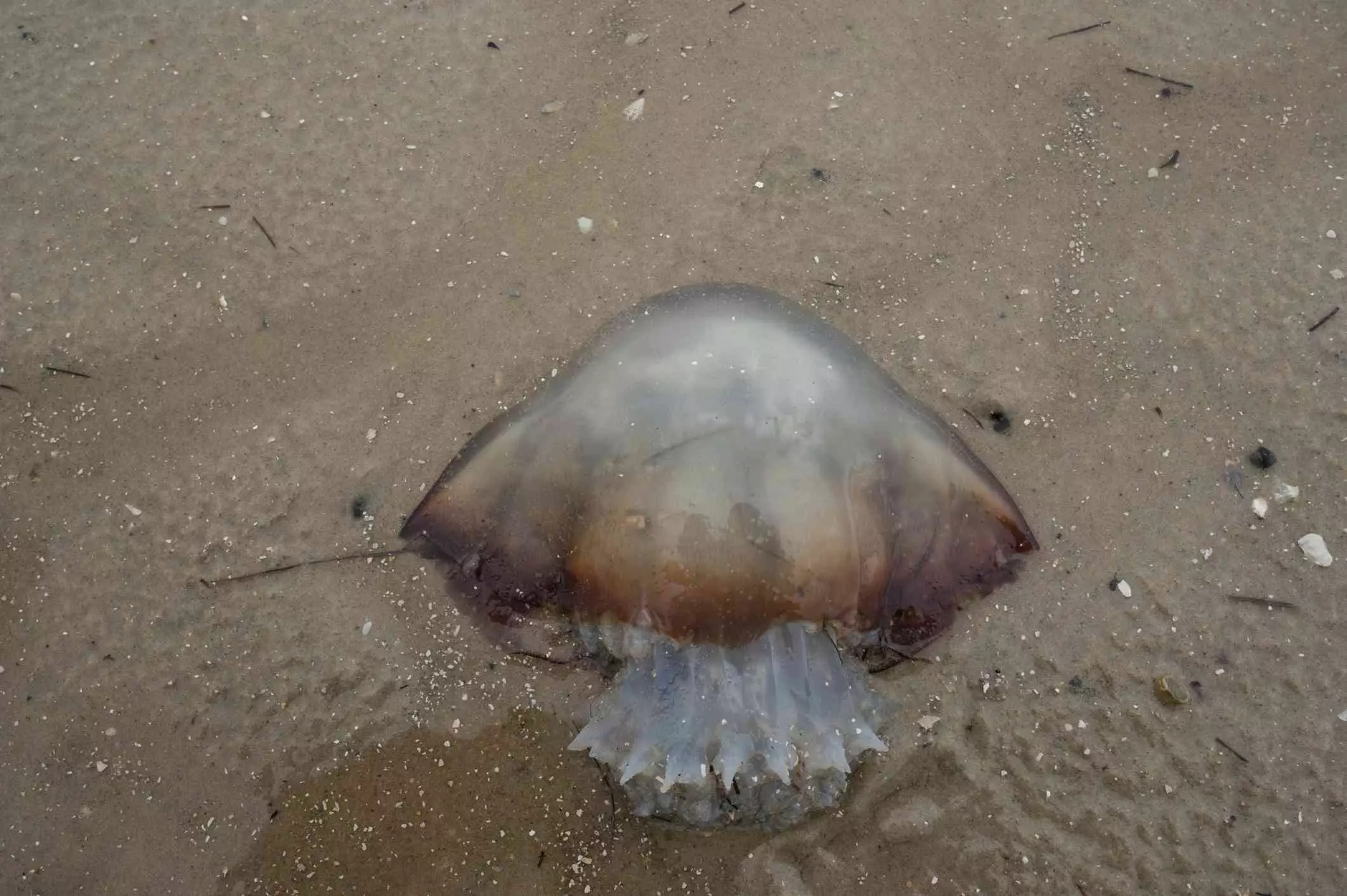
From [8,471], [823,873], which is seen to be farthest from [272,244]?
[823,873]

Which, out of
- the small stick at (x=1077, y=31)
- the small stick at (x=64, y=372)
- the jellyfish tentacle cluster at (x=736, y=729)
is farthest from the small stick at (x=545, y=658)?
the small stick at (x=1077, y=31)

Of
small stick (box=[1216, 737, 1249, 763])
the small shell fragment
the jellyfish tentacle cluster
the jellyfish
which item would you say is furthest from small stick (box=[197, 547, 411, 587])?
small stick (box=[1216, 737, 1249, 763])

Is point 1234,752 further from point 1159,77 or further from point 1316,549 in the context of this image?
point 1159,77

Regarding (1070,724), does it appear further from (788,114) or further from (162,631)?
(162,631)

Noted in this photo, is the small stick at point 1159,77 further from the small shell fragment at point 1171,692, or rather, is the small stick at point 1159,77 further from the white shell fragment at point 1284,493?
the small shell fragment at point 1171,692

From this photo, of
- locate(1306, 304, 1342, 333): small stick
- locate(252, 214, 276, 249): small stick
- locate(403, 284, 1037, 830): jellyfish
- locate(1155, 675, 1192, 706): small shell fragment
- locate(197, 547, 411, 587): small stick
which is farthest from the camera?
locate(252, 214, 276, 249): small stick

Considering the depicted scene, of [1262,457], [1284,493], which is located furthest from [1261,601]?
[1262,457]

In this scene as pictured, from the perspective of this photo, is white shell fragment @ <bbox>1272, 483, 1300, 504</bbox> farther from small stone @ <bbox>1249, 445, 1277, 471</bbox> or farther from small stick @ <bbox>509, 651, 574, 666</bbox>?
small stick @ <bbox>509, 651, 574, 666</bbox>
